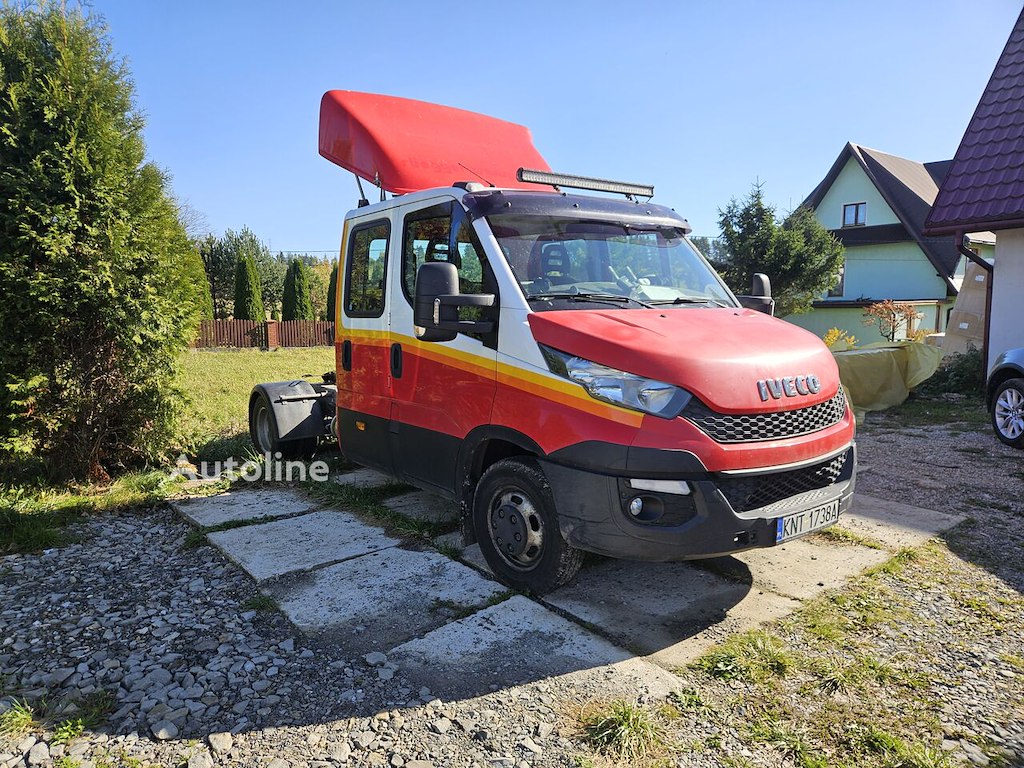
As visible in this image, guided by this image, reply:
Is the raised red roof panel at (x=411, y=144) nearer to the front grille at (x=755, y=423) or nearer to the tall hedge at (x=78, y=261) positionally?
the tall hedge at (x=78, y=261)

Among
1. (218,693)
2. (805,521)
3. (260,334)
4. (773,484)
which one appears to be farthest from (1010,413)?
(260,334)

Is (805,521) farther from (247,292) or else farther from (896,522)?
(247,292)

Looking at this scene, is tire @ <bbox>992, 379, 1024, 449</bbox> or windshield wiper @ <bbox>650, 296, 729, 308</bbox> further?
tire @ <bbox>992, 379, 1024, 449</bbox>

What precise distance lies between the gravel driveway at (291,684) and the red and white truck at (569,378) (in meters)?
0.79

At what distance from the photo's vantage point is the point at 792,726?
2.85 metres

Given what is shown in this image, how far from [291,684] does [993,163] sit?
43.5 ft

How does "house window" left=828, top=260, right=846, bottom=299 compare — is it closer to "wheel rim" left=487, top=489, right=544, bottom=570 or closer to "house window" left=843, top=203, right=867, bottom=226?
"house window" left=843, top=203, right=867, bottom=226

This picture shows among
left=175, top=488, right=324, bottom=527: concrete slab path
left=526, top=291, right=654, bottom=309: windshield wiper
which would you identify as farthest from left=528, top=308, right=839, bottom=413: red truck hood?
left=175, top=488, right=324, bottom=527: concrete slab path

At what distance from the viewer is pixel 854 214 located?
29.1 m

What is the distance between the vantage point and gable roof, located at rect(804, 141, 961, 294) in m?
26.2

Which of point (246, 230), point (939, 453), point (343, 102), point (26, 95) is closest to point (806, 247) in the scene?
point (939, 453)

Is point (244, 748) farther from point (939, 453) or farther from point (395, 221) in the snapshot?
point (939, 453)

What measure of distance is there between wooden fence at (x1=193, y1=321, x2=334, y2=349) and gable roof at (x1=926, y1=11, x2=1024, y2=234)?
21.7 metres

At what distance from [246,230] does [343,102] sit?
→ 34.9 meters
